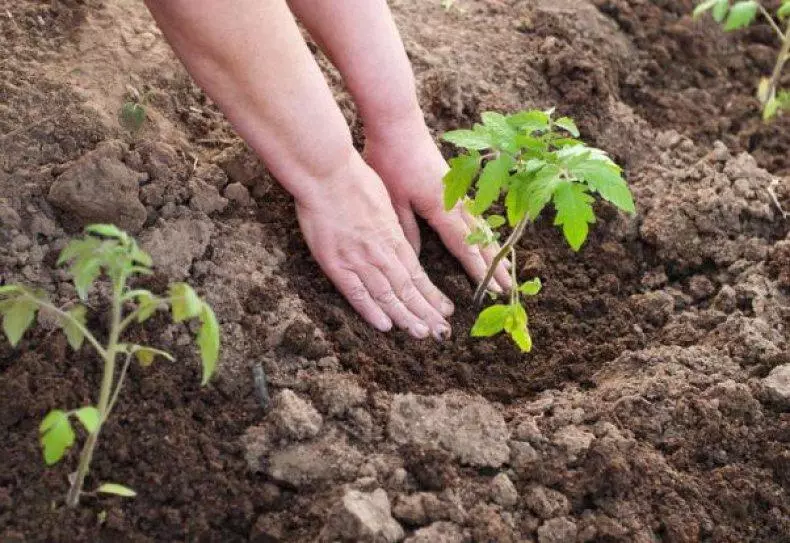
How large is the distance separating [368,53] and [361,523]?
1248mm

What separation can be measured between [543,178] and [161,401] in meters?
0.94

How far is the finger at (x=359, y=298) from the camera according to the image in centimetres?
269

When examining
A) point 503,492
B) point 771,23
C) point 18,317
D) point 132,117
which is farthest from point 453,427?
point 771,23

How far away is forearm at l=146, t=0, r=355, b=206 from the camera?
7.90 feet

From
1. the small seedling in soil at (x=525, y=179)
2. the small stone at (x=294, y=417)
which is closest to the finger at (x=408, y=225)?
the small seedling in soil at (x=525, y=179)

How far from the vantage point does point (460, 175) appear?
2.41 meters

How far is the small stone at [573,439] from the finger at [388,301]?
0.46m

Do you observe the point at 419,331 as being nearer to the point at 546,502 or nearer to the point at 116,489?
Result: the point at 546,502

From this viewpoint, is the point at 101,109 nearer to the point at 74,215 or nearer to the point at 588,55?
the point at 74,215

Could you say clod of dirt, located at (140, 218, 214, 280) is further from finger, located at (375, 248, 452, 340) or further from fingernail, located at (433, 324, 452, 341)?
fingernail, located at (433, 324, 452, 341)

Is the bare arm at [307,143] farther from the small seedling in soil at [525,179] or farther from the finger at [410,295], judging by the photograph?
the small seedling in soil at [525,179]

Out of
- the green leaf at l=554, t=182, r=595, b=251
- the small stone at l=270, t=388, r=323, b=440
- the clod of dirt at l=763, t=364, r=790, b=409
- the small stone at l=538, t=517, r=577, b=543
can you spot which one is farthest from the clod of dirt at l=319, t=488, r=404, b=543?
the clod of dirt at l=763, t=364, r=790, b=409

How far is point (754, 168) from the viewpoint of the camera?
3.26 metres

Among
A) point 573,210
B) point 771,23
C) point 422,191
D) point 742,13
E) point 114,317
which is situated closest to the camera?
point 114,317
